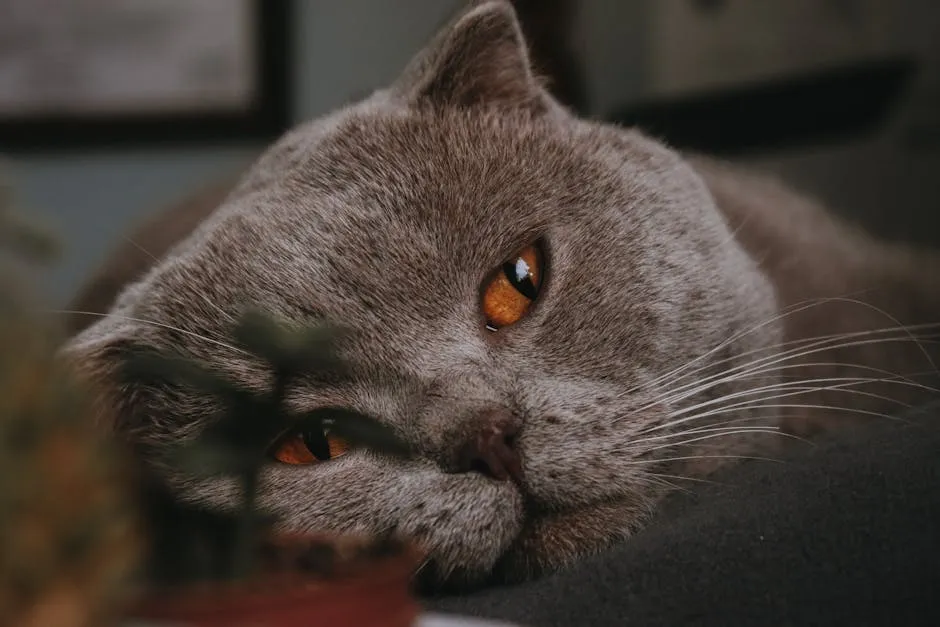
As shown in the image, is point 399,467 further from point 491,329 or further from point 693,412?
point 693,412

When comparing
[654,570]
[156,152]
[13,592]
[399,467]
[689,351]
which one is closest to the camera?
[13,592]

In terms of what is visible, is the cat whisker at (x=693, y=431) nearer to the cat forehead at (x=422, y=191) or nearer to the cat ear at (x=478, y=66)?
the cat forehead at (x=422, y=191)

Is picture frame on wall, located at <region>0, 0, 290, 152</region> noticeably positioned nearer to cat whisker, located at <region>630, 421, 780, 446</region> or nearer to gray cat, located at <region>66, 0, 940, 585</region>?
gray cat, located at <region>66, 0, 940, 585</region>

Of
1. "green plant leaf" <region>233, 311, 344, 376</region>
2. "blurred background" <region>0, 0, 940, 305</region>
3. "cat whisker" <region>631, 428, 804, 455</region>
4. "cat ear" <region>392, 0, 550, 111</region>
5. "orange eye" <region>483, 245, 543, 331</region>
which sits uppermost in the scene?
"blurred background" <region>0, 0, 940, 305</region>

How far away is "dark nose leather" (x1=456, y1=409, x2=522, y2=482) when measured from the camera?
0.72 meters

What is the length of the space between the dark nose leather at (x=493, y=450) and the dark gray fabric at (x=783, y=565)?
85 millimetres

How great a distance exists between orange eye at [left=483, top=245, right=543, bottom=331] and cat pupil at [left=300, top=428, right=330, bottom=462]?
169mm

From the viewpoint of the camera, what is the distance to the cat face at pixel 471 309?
742mm

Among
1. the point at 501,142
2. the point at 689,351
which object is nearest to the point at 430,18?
the point at 501,142

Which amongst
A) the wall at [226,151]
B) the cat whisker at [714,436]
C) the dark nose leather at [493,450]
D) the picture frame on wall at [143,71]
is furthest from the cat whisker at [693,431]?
the picture frame on wall at [143,71]

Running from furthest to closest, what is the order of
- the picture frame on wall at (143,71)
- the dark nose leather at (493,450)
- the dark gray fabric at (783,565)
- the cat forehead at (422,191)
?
the picture frame on wall at (143,71) → the cat forehead at (422,191) → the dark nose leather at (493,450) → the dark gray fabric at (783,565)

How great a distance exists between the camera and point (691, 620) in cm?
59

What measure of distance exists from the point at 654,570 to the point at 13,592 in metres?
0.43

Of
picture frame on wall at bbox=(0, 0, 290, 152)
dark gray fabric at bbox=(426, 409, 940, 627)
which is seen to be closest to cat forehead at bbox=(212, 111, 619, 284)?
dark gray fabric at bbox=(426, 409, 940, 627)
